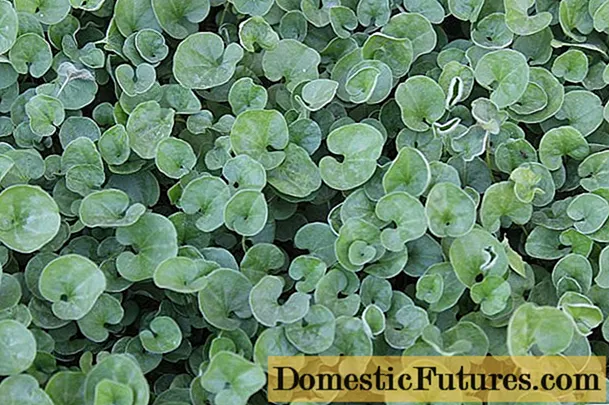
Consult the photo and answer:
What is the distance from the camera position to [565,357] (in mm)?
817

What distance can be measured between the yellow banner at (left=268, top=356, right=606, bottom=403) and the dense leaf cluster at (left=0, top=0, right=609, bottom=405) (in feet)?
0.05

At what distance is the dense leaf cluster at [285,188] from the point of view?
0.83 meters

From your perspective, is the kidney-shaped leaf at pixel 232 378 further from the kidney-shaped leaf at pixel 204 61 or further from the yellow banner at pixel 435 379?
the kidney-shaped leaf at pixel 204 61

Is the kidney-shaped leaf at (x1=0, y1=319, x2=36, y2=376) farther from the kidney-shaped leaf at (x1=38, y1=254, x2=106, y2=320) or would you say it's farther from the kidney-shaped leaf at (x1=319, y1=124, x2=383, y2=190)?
the kidney-shaped leaf at (x1=319, y1=124, x2=383, y2=190)

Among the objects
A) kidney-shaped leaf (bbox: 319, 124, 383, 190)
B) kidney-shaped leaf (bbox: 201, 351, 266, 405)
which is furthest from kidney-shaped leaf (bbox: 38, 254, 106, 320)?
kidney-shaped leaf (bbox: 319, 124, 383, 190)

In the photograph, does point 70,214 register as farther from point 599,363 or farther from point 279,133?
point 599,363

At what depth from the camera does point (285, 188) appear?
0.95 m

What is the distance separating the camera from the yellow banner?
78cm

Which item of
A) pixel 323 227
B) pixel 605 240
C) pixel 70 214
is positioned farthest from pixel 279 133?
pixel 605 240

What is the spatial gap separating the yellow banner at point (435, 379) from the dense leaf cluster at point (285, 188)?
0.02 meters

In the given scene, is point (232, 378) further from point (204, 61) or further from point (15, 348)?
point (204, 61)

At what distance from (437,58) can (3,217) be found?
0.60m

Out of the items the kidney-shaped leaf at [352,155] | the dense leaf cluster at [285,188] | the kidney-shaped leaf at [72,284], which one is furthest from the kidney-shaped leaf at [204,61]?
the kidney-shaped leaf at [72,284]

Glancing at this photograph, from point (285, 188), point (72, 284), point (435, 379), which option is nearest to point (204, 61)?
point (285, 188)
